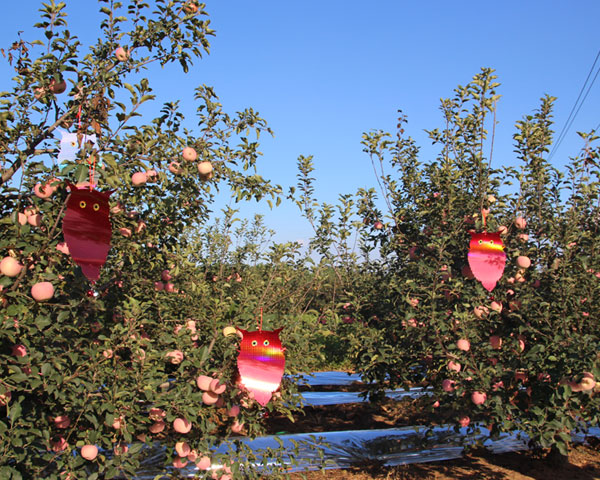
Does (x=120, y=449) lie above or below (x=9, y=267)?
below

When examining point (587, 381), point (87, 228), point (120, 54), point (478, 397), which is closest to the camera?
point (87, 228)

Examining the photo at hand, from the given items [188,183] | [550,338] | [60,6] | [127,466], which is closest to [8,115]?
[60,6]

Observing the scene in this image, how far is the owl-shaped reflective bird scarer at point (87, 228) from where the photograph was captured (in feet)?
5.57

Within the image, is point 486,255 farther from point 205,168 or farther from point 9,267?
point 9,267

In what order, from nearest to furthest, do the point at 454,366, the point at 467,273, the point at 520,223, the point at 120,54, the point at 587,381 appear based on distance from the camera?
the point at 120,54 → the point at 587,381 → the point at 454,366 → the point at 467,273 → the point at 520,223

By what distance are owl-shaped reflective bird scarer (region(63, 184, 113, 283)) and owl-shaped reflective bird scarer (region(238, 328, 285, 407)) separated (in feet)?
2.12

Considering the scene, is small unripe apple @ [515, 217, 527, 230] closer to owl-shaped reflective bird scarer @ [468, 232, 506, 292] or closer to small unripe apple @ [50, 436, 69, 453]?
owl-shaped reflective bird scarer @ [468, 232, 506, 292]

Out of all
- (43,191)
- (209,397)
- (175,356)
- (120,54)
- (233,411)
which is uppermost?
(120,54)

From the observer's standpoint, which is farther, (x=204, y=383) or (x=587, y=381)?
(x=587, y=381)

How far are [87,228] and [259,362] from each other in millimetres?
855

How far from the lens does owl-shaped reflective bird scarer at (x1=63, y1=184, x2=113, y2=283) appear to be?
1699mm

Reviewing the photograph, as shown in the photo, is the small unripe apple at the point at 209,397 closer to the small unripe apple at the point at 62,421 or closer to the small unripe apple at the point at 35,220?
the small unripe apple at the point at 62,421

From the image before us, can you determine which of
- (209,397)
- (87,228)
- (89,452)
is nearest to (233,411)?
(209,397)

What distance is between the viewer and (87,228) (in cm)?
173
